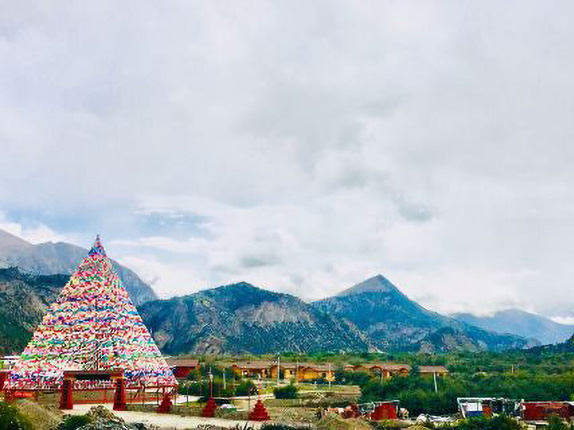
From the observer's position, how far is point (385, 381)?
6512 centimetres

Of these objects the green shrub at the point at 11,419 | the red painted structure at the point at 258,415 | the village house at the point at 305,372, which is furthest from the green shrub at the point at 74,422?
Result: the village house at the point at 305,372

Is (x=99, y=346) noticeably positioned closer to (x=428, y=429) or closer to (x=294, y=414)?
(x=294, y=414)

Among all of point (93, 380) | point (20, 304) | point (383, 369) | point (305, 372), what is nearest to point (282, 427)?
point (93, 380)

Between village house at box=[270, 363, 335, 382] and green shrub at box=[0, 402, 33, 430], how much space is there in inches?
2657

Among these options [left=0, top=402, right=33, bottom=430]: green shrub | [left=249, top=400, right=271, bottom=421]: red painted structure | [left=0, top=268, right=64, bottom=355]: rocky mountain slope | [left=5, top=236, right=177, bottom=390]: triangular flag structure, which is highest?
[left=0, top=268, right=64, bottom=355]: rocky mountain slope

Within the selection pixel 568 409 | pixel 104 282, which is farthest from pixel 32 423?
pixel 568 409

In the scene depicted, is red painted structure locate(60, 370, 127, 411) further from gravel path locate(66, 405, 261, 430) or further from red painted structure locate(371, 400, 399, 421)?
red painted structure locate(371, 400, 399, 421)

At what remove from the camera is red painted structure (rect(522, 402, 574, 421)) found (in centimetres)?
4441

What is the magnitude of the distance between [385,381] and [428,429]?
30684mm

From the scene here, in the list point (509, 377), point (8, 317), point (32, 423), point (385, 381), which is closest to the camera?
point (32, 423)

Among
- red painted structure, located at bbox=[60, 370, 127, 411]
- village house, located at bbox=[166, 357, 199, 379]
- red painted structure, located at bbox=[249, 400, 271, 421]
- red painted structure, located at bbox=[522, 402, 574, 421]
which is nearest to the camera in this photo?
red painted structure, located at bbox=[249, 400, 271, 421]

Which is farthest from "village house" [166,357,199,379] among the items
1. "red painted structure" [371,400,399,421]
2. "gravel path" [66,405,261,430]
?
"gravel path" [66,405,261,430]

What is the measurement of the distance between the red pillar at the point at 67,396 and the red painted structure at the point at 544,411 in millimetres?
31548

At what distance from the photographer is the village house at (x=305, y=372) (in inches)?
3773
